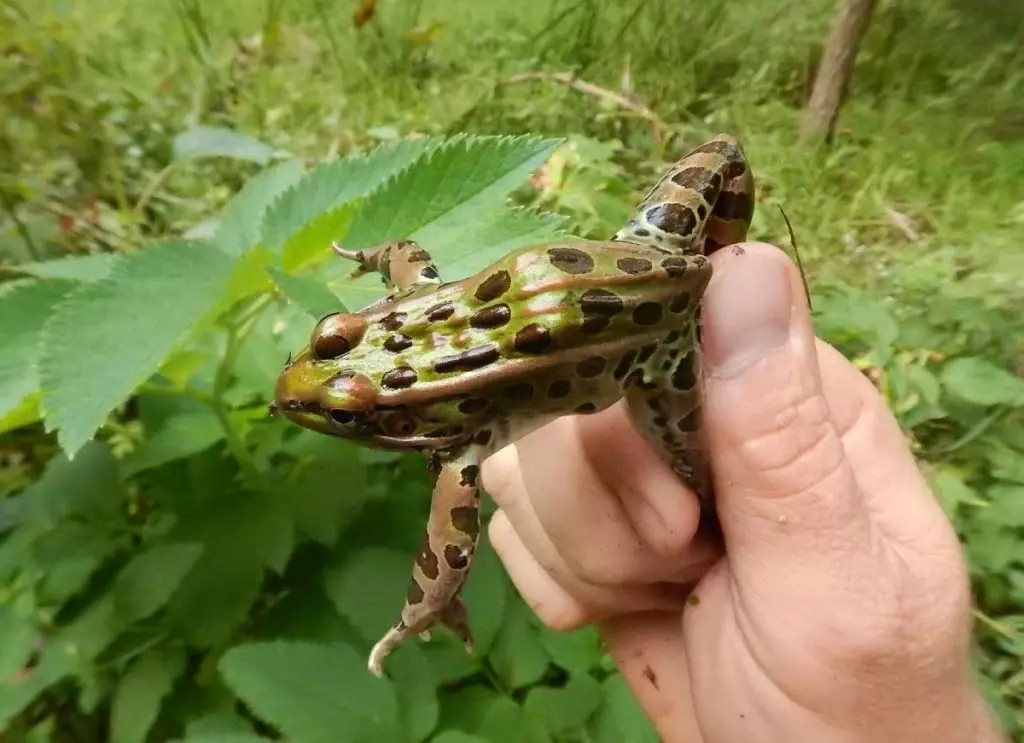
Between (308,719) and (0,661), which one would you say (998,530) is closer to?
(308,719)

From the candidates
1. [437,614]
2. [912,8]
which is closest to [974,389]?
[437,614]

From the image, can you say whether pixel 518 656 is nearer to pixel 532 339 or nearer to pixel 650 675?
pixel 650 675

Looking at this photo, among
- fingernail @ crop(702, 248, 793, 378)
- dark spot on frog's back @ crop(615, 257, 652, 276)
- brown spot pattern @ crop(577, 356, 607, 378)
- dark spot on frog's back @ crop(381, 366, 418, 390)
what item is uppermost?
dark spot on frog's back @ crop(615, 257, 652, 276)

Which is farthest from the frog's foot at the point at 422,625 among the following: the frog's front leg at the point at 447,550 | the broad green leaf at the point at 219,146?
the broad green leaf at the point at 219,146

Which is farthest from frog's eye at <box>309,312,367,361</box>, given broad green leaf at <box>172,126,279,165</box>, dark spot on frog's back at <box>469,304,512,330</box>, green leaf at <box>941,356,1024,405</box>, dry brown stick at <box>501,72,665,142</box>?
dry brown stick at <box>501,72,665,142</box>

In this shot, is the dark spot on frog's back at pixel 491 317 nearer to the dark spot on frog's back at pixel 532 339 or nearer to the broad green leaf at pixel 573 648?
the dark spot on frog's back at pixel 532 339

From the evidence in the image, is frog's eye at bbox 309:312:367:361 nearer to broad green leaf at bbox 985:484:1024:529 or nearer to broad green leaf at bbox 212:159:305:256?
broad green leaf at bbox 212:159:305:256

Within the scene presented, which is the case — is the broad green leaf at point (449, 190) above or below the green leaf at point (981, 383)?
above
